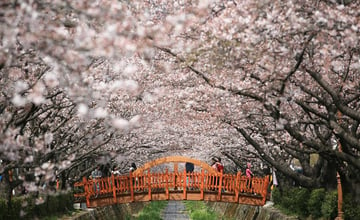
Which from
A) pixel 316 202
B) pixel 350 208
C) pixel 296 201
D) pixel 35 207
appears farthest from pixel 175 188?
pixel 350 208

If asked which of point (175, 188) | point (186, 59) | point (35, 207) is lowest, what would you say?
point (35, 207)

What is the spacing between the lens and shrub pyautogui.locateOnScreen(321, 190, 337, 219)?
18.2m

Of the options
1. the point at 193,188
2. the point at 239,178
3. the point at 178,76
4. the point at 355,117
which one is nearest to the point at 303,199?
the point at 239,178

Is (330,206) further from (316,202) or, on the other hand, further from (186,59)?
(186,59)

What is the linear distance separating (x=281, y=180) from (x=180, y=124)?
562 cm

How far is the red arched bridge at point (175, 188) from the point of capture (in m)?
25.6

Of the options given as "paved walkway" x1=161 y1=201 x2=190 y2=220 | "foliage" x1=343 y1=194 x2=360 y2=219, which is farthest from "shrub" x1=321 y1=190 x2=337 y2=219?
"paved walkway" x1=161 y1=201 x2=190 y2=220

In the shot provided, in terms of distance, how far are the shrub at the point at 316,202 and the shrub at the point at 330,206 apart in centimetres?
103

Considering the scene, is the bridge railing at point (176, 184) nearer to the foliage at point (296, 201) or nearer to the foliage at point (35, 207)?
the foliage at point (296, 201)

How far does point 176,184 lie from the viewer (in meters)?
26.0

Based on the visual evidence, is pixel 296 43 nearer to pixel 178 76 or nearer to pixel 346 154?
pixel 346 154

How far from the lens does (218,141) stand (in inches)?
1361

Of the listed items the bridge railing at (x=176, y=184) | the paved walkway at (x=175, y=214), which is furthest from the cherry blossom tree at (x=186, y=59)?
the paved walkway at (x=175, y=214)

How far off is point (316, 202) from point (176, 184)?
7435 millimetres
